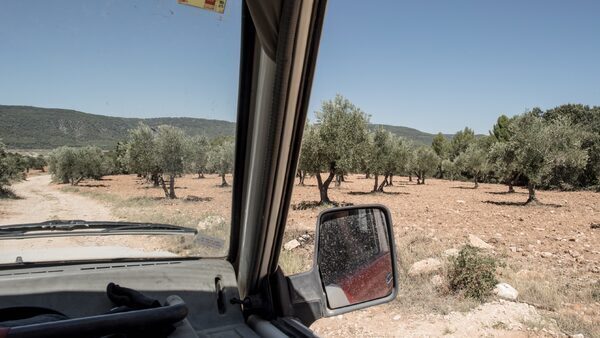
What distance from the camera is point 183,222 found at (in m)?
1.60

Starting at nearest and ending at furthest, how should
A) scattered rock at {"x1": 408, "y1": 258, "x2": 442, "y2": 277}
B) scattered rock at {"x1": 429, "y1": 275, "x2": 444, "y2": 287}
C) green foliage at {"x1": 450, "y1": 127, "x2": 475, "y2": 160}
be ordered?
scattered rock at {"x1": 429, "y1": 275, "x2": 444, "y2": 287}
scattered rock at {"x1": 408, "y1": 258, "x2": 442, "y2": 277}
green foliage at {"x1": 450, "y1": 127, "x2": 475, "y2": 160}

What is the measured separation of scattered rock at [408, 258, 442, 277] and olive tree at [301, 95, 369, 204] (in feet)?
39.2

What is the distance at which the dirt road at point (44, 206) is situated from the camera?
1.39 m

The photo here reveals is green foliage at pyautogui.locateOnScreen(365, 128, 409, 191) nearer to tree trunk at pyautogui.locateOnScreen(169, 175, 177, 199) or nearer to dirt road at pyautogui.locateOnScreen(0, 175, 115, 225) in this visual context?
tree trunk at pyautogui.locateOnScreen(169, 175, 177, 199)

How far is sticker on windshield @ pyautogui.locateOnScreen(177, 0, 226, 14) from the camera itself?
1221mm

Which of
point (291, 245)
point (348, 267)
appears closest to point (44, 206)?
point (348, 267)

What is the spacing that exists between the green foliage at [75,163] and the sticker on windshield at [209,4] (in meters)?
0.60

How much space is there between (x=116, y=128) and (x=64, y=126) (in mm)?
150

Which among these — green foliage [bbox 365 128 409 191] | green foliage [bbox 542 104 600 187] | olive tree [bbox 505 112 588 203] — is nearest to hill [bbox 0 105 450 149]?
olive tree [bbox 505 112 588 203]

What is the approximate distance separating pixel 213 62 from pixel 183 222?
2.09ft

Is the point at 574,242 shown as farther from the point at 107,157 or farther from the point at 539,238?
the point at 107,157

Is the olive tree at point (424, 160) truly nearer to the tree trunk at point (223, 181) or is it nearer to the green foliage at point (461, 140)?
the green foliage at point (461, 140)

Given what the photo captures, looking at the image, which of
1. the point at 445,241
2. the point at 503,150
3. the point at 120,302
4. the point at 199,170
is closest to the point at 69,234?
the point at 120,302

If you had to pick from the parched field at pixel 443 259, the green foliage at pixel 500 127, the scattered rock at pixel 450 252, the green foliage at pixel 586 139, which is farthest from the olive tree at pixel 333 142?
the green foliage at pixel 500 127
